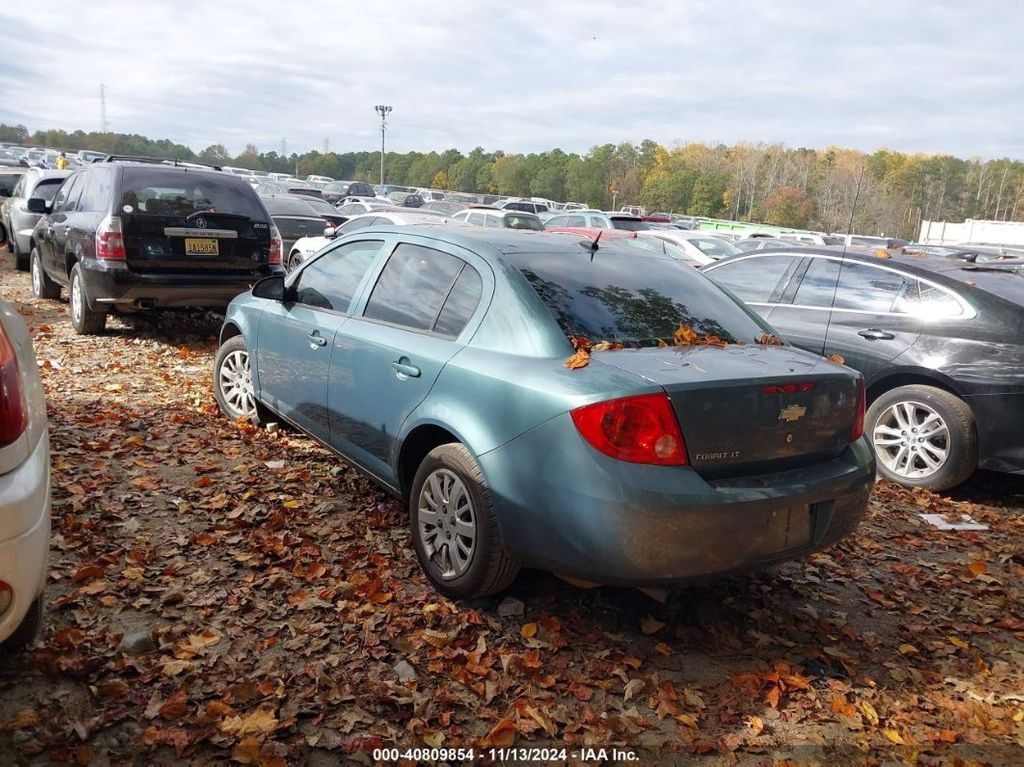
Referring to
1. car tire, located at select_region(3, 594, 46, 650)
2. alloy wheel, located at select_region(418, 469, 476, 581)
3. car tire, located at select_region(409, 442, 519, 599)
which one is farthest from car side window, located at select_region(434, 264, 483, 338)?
car tire, located at select_region(3, 594, 46, 650)

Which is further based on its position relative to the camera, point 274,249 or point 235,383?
point 274,249

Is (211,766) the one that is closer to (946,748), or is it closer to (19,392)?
(19,392)

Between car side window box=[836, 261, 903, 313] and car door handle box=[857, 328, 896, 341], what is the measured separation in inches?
7.0

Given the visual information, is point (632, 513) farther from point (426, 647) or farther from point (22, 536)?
point (22, 536)

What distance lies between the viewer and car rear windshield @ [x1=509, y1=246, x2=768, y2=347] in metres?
3.51

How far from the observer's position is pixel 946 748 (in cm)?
287

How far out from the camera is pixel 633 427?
292 cm

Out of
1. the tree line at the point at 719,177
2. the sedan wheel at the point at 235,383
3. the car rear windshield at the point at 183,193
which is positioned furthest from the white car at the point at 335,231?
the tree line at the point at 719,177

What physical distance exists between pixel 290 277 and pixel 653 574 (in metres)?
3.27

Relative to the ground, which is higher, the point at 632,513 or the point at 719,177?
the point at 719,177

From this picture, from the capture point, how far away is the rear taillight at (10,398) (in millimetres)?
2336

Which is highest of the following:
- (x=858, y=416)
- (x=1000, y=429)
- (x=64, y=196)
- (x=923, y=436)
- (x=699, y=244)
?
(x=64, y=196)

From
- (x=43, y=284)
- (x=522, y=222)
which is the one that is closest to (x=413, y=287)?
(x=43, y=284)

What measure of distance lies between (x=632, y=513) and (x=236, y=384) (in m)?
3.92
